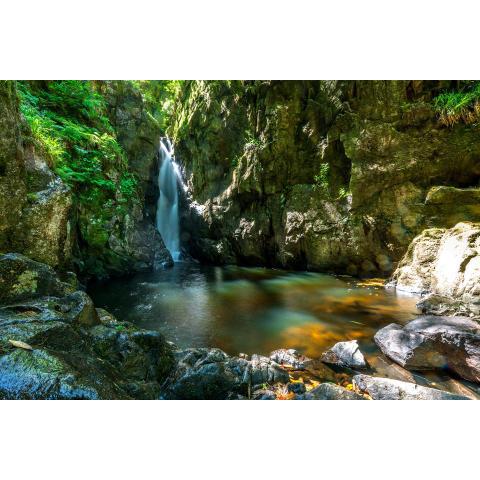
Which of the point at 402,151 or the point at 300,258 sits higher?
the point at 402,151

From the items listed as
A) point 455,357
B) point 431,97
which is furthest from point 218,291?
point 431,97

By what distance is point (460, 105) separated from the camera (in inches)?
301

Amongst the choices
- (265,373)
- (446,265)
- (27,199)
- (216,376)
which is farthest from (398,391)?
(27,199)

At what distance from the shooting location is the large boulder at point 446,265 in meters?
5.40

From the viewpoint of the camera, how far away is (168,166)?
14672 millimetres

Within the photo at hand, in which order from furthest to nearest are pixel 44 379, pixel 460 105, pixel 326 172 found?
pixel 326 172
pixel 460 105
pixel 44 379

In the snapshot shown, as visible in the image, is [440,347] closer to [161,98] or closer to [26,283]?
[26,283]

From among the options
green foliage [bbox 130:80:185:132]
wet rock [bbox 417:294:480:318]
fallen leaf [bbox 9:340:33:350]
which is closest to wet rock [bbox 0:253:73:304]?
fallen leaf [bbox 9:340:33:350]

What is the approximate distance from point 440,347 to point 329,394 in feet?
6.13

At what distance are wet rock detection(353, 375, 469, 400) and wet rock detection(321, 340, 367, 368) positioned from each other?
1.74 ft

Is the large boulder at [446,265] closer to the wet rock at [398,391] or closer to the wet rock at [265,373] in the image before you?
the wet rock at [398,391]

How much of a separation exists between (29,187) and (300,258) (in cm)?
800

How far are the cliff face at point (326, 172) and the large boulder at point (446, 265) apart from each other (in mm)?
1121
